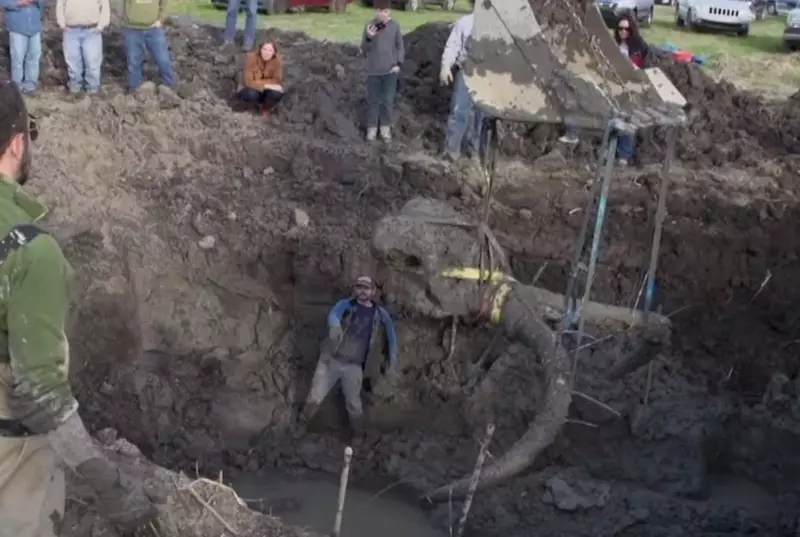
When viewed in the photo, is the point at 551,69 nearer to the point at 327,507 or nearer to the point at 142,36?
the point at 327,507

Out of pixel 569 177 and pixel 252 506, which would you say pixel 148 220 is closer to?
pixel 252 506

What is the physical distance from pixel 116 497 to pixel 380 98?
24.7ft

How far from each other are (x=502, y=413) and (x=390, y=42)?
4550 mm

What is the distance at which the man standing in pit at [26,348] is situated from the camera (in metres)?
3.07

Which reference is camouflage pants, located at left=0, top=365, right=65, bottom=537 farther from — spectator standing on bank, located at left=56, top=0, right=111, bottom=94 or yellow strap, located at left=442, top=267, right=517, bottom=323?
spectator standing on bank, located at left=56, top=0, right=111, bottom=94

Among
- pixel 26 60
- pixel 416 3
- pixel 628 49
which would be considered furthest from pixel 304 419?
pixel 416 3

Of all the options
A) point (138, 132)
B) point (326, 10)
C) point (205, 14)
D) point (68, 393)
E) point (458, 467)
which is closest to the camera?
point (68, 393)

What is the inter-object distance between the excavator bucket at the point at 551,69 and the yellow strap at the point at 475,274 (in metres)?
1.40

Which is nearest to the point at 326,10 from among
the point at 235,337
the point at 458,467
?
the point at 235,337

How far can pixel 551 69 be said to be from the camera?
5.46m

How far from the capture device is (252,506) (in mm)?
7301

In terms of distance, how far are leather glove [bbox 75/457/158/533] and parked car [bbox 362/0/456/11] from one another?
17498 mm

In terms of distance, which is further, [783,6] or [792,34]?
[783,6]

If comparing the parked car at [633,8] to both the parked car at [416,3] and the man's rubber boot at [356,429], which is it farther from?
the man's rubber boot at [356,429]
